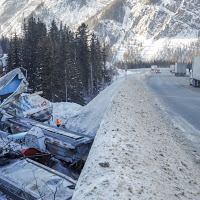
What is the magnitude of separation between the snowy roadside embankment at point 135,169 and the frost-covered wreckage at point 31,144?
3.55 feet

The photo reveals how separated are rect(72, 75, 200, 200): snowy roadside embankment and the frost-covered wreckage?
1082 millimetres

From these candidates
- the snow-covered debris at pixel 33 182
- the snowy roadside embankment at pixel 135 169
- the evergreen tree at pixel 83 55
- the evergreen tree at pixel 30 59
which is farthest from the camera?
the evergreen tree at pixel 83 55

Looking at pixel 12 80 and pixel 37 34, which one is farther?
pixel 37 34

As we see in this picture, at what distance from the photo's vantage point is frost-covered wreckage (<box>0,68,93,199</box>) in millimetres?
5777

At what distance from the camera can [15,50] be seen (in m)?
35.8

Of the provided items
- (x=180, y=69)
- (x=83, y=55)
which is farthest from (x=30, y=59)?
(x=180, y=69)

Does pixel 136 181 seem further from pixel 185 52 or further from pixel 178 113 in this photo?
pixel 185 52

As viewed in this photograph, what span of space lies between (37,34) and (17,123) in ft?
118

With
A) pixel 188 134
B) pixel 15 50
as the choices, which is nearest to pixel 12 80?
pixel 188 134

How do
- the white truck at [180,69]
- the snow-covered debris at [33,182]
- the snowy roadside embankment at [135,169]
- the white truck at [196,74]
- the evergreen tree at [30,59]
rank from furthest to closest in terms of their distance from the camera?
1. the white truck at [180,69]
2. the evergreen tree at [30,59]
3. the white truck at [196,74]
4. the snow-covered debris at [33,182]
5. the snowy roadside embankment at [135,169]

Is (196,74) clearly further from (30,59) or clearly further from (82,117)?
(30,59)

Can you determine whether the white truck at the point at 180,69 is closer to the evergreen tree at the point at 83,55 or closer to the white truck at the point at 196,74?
the evergreen tree at the point at 83,55

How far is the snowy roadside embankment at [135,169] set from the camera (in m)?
4.23

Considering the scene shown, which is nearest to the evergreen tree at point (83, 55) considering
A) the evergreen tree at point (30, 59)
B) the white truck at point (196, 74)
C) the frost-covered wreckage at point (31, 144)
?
the evergreen tree at point (30, 59)
